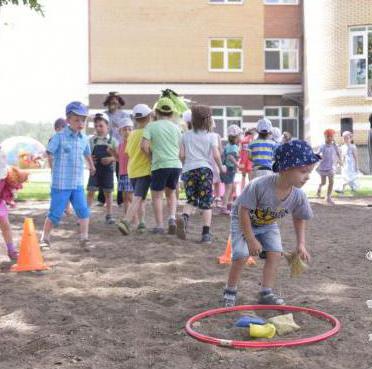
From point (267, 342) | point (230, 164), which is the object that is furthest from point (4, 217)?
point (230, 164)

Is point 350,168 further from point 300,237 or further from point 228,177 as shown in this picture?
point 300,237

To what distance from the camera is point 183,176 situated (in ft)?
28.0

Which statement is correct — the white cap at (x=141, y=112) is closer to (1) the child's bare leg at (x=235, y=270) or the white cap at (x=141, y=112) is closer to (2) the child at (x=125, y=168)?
(2) the child at (x=125, y=168)

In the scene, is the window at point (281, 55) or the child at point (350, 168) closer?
the child at point (350, 168)

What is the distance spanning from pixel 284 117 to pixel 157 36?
7.97m

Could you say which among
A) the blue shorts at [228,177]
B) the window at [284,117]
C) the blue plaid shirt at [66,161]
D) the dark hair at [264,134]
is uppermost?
the window at [284,117]

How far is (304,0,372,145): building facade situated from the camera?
2889 cm

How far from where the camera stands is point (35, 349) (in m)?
4.10

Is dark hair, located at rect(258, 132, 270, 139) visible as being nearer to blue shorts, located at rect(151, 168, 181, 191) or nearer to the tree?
blue shorts, located at rect(151, 168, 181, 191)

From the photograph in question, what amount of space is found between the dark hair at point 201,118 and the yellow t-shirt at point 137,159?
0.89 metres

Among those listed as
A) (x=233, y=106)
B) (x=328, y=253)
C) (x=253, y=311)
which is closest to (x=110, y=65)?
(x=233, y=106)

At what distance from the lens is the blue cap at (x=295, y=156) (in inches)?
179

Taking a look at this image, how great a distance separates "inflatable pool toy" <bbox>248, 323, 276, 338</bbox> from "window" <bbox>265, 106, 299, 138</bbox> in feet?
104

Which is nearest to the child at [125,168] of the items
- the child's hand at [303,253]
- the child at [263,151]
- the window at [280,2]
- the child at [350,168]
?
the child at [263,151]
